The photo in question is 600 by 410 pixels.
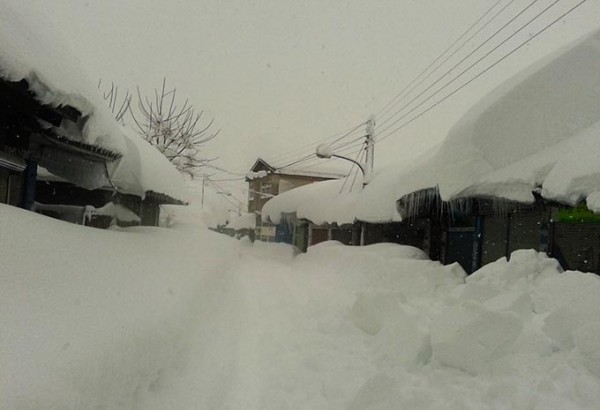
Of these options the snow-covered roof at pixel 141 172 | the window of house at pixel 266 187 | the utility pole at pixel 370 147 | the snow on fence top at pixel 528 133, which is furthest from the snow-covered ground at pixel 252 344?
the window of house at pixel 266 187

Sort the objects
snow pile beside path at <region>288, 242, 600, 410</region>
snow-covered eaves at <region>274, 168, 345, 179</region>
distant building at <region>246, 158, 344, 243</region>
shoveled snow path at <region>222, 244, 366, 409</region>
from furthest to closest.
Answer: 1. snow-covered eaves at <region>274, 168, 345, 179</region>
2. distant building at <region>246, 158, 344, 243</region>
3. shoveled snow path at <region>222, 244, 366, 409</region>
4. snow pile beside path at <region>288, 242, 600, 410</region>

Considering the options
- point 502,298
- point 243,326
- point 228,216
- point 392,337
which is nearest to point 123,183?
point 243,326

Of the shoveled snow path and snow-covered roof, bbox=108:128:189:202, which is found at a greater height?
snow-covered roof, bbox=108:128:189:202

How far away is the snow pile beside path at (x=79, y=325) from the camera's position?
2127mm

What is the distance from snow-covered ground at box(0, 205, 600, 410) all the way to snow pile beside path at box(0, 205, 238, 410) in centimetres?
1

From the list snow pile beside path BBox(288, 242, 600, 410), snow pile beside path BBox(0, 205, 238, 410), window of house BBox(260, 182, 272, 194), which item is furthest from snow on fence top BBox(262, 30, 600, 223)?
window of house BBox(260, 182, 272, 194)

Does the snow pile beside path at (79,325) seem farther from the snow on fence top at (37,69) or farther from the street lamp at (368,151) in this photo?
the street lamp at (368,151)

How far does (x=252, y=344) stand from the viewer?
4.98 metres

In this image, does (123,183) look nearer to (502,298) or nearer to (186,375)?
(186,375)

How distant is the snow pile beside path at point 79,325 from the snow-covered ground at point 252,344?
0.4 inches

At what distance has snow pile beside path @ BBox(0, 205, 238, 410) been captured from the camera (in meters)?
2.13

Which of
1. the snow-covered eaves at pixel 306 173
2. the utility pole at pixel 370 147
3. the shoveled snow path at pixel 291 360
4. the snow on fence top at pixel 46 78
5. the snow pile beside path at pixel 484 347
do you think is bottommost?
the shoveled snow path at pixel 291 360

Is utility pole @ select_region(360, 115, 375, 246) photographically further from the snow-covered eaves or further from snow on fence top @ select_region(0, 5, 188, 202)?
the snow-covered eaves

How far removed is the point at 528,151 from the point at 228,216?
64.1 metres
